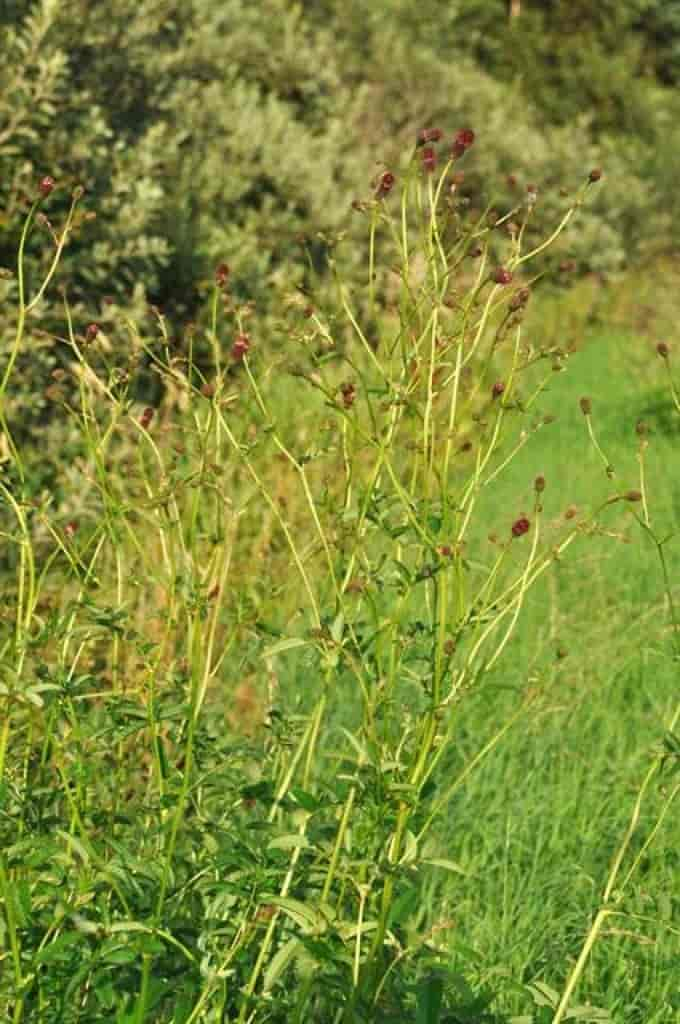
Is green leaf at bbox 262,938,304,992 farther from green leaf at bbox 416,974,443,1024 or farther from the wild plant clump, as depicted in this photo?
green leaf at bbox 416,974,443,1024

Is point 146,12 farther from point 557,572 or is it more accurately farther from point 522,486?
point 557,572

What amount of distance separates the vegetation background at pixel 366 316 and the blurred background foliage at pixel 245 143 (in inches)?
1.0

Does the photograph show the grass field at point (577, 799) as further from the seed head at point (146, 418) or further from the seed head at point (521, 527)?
the seed head at point (146, 418)

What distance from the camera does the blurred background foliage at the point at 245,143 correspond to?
24.0 feet

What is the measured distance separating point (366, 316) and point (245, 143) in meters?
1.80

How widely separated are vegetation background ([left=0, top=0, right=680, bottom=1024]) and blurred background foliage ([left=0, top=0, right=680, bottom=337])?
0.03 m

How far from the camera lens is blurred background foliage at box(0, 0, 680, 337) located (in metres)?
7.32

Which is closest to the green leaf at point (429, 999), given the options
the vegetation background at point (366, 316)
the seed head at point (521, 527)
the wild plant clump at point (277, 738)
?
the wild plant clump at point (277, 738)

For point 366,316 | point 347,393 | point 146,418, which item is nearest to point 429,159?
point 347,393

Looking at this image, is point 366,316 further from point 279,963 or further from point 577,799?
point 279,963

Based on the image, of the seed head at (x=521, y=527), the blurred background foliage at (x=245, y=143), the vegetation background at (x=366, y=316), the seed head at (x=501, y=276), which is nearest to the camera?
the seed head at (x=521, y=527)

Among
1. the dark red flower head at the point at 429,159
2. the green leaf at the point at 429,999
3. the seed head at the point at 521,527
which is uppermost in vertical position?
the dark red flower head at the point at 429,159

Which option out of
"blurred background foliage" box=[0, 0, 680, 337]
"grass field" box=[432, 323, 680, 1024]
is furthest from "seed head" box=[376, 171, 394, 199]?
"grass field" box=[432, 323, 680, 1024]

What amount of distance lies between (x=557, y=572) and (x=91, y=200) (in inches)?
122
